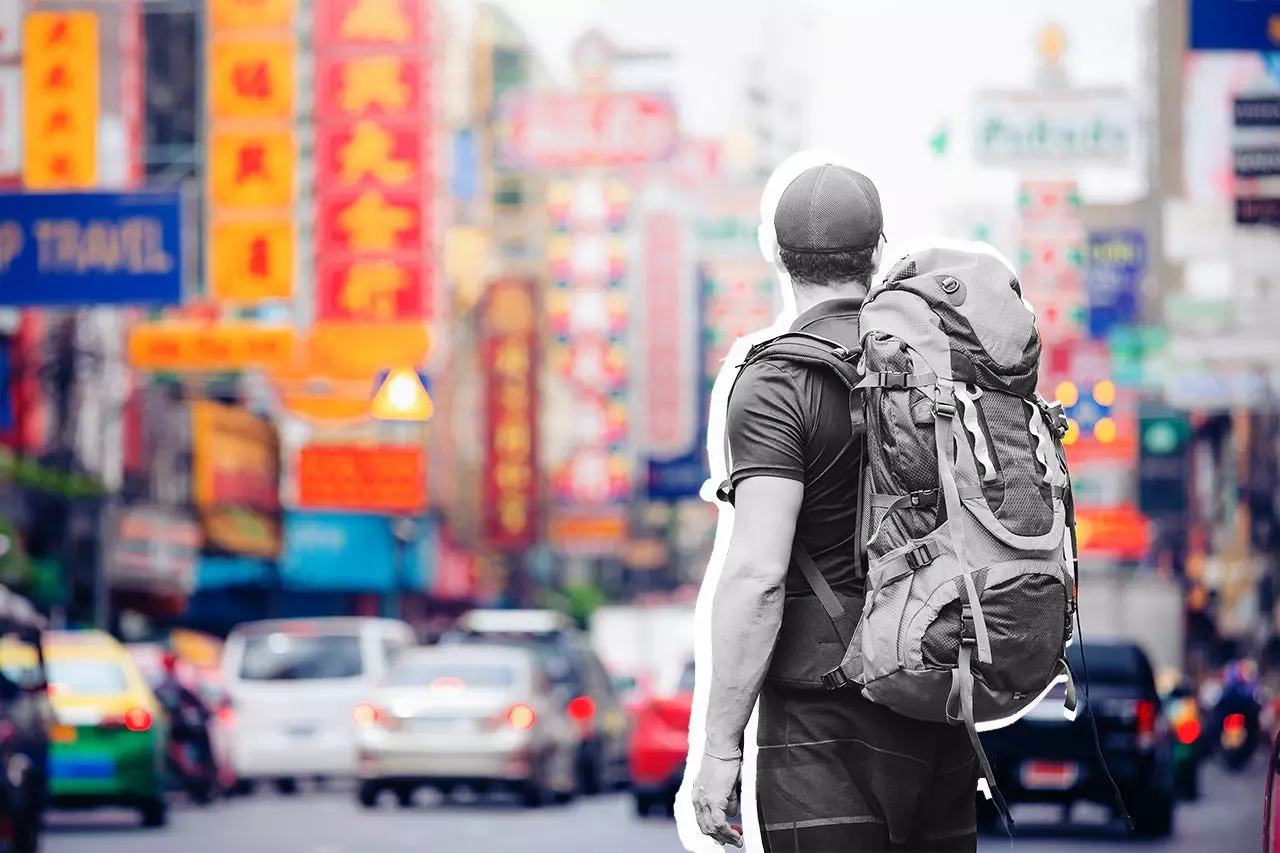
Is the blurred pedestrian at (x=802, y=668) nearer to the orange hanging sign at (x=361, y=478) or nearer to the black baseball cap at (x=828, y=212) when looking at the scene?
the black baseball cap at (x=828, y=212)

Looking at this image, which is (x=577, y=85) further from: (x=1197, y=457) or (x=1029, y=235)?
(x=1029, y=235)

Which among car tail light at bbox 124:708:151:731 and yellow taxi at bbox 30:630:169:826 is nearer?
yellow taxi at bbox 30:630:169:826

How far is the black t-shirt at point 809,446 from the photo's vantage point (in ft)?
15.7

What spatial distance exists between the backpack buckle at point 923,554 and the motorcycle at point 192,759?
19665 millimetres

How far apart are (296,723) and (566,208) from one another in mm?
69662

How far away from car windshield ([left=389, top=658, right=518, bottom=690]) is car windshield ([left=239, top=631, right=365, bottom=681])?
126 inches

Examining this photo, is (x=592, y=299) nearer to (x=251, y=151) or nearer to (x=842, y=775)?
(x=251, y=151)

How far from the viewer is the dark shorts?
479 centimetres

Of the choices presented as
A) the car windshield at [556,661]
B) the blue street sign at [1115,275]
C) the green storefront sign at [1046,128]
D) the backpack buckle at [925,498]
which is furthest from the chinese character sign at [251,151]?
the backpack buckle at [925,498]

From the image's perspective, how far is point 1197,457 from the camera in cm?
8312

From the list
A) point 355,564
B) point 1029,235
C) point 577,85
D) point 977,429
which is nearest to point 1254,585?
point 1029,235

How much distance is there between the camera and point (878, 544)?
4.62 metres

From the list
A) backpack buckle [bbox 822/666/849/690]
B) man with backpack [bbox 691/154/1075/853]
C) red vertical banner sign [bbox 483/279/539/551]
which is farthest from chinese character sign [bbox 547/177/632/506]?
backpack buckle [bbox 822/666/849/690]

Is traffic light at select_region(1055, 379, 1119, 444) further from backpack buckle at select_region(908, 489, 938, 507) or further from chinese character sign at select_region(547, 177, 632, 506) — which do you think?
chinese character sign at select_region(547, 177, 632, 506)
